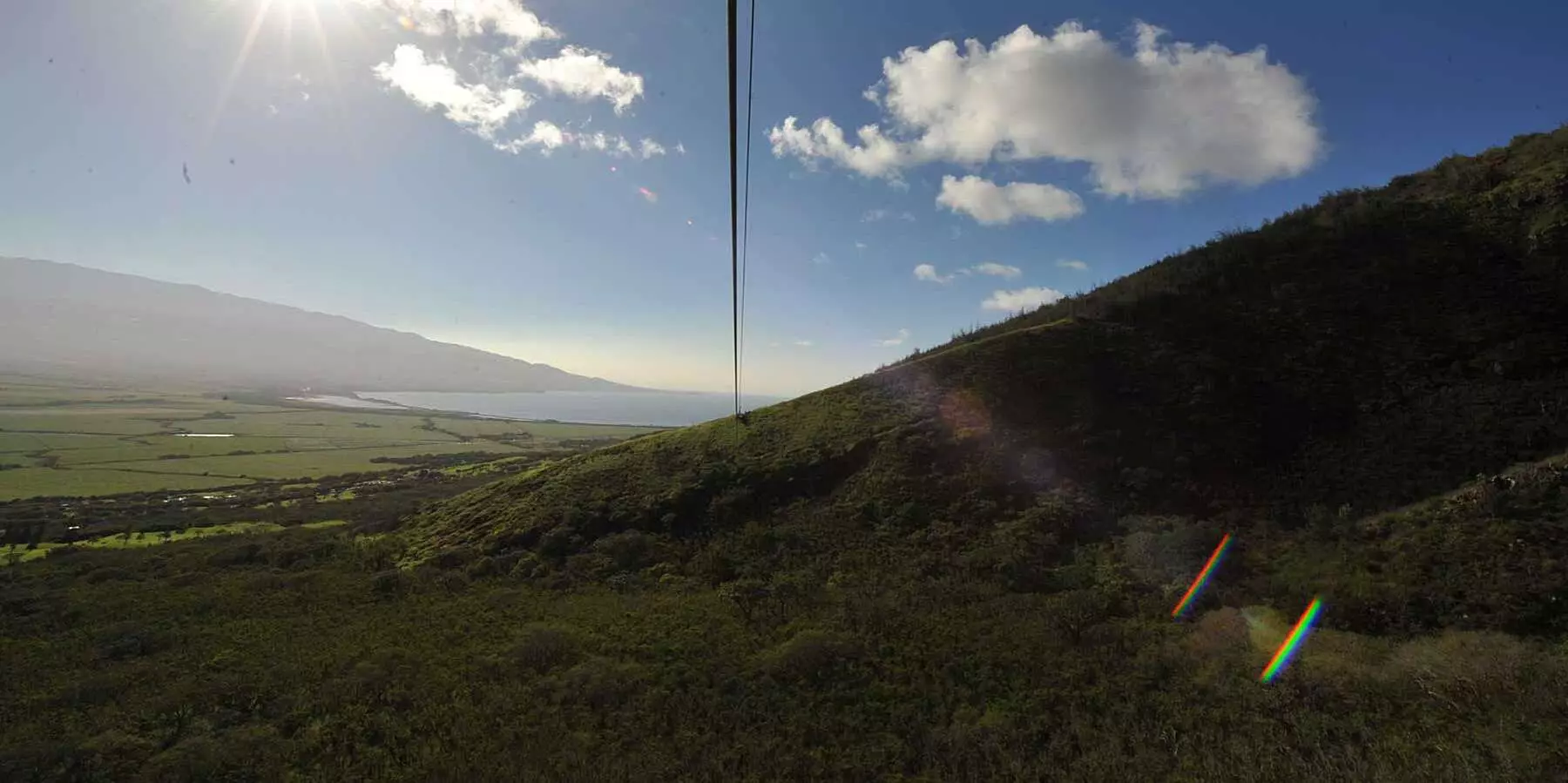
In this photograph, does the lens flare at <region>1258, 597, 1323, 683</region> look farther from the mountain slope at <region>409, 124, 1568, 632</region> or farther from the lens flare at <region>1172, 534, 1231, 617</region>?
the lens flare at <region>1172, 534, 1231, 617</region>

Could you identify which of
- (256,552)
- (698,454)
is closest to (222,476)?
(256,552)

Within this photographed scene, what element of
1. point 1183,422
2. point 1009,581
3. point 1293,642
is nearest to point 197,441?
point 1009,581

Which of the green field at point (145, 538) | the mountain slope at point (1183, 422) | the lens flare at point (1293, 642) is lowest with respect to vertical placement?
the green field at point (145, 538)

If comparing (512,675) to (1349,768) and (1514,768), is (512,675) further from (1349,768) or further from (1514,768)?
(1514,768)

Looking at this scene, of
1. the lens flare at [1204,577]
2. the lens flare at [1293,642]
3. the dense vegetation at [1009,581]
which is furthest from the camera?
the lens flare at [1204,577]

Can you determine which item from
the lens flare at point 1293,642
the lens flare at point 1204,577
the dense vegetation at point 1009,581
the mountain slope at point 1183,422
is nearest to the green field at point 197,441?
the dense vegetation at point 1009,581

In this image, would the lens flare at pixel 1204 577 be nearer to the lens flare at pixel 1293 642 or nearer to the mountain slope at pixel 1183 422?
the mountain slope at pixel 1183 422

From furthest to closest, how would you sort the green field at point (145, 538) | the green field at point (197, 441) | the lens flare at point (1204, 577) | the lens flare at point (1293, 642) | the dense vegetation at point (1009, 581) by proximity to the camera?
the green field at point (197, 441) → the green field at point (145, 538) → the lens flare at point (1204, 577) → the lens flare at point (1293, 642) → the dense vegetation at point (1009, 581)

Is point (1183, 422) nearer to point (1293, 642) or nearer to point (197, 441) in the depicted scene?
point (1293, 642)
